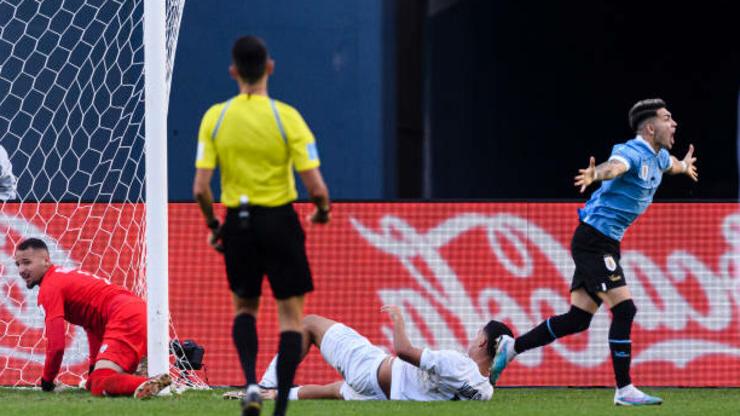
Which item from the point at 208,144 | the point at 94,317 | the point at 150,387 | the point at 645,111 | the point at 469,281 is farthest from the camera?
the point at 469,281

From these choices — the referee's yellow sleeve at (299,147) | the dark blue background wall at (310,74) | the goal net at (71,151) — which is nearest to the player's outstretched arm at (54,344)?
the goal net at (71,151)

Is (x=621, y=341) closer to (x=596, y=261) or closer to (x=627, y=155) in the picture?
(x=596, y=261)

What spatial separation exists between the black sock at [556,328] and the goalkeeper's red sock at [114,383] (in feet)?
7.24

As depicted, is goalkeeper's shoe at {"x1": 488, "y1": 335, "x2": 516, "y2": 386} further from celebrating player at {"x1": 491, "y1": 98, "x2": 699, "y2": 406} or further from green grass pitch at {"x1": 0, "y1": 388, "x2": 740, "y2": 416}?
celebrating player at {"x1": 491, "y1": 98, "x2": 699, "y2": 406}

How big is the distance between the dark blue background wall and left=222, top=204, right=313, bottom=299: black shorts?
6.64 metres

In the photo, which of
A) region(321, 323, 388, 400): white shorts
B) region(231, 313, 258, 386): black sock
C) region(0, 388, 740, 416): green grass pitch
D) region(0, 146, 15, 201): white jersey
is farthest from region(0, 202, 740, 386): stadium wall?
region(231, 313, 258, 386): black sock

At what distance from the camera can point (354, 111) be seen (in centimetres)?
1341

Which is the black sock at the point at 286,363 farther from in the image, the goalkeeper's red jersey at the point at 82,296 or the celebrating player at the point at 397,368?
the goalkeeper's red jersey at the point at 82,296

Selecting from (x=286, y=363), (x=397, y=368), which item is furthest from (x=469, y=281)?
(x=286, y=363)

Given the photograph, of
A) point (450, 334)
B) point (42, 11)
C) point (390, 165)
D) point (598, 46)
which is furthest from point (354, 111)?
point (598, 46)

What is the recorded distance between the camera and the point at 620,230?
8.47 metres

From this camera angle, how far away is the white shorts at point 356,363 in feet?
27.9

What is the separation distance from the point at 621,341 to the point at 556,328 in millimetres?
587

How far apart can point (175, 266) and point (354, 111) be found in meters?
3.73
